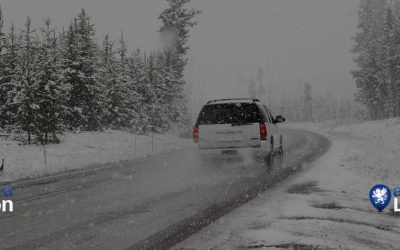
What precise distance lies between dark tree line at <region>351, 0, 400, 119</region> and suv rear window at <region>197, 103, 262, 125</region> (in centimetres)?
4118

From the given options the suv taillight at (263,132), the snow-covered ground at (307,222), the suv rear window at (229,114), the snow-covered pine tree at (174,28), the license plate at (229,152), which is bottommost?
the snow-covered ground at (307,222)

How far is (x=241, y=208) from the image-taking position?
241 inches

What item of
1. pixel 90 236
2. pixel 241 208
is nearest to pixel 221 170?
pixel 241 208

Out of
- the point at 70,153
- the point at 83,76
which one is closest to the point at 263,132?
the point at 70,153

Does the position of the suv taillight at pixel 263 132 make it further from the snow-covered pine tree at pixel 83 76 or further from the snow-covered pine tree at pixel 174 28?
the snow-covered pine tree at pixel 174 28

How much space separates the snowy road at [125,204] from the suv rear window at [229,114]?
1.47 m

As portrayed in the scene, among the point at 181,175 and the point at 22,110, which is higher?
the point at 22,110

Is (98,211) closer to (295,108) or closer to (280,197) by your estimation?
(280,197)

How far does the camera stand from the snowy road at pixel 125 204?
459 centimetres

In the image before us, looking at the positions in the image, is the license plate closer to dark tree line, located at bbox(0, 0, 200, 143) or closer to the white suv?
the white suv

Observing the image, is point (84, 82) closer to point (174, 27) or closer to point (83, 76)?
point (83, 76)

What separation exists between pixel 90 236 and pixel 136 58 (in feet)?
101

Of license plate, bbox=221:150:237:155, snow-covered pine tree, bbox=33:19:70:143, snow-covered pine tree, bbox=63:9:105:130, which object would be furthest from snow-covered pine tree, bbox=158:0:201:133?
license plate, bbox=221:150:237:155

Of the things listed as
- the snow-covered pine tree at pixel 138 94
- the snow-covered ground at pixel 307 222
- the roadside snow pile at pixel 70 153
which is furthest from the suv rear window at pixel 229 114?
the snow-covered pine tree at pixel 138 94
